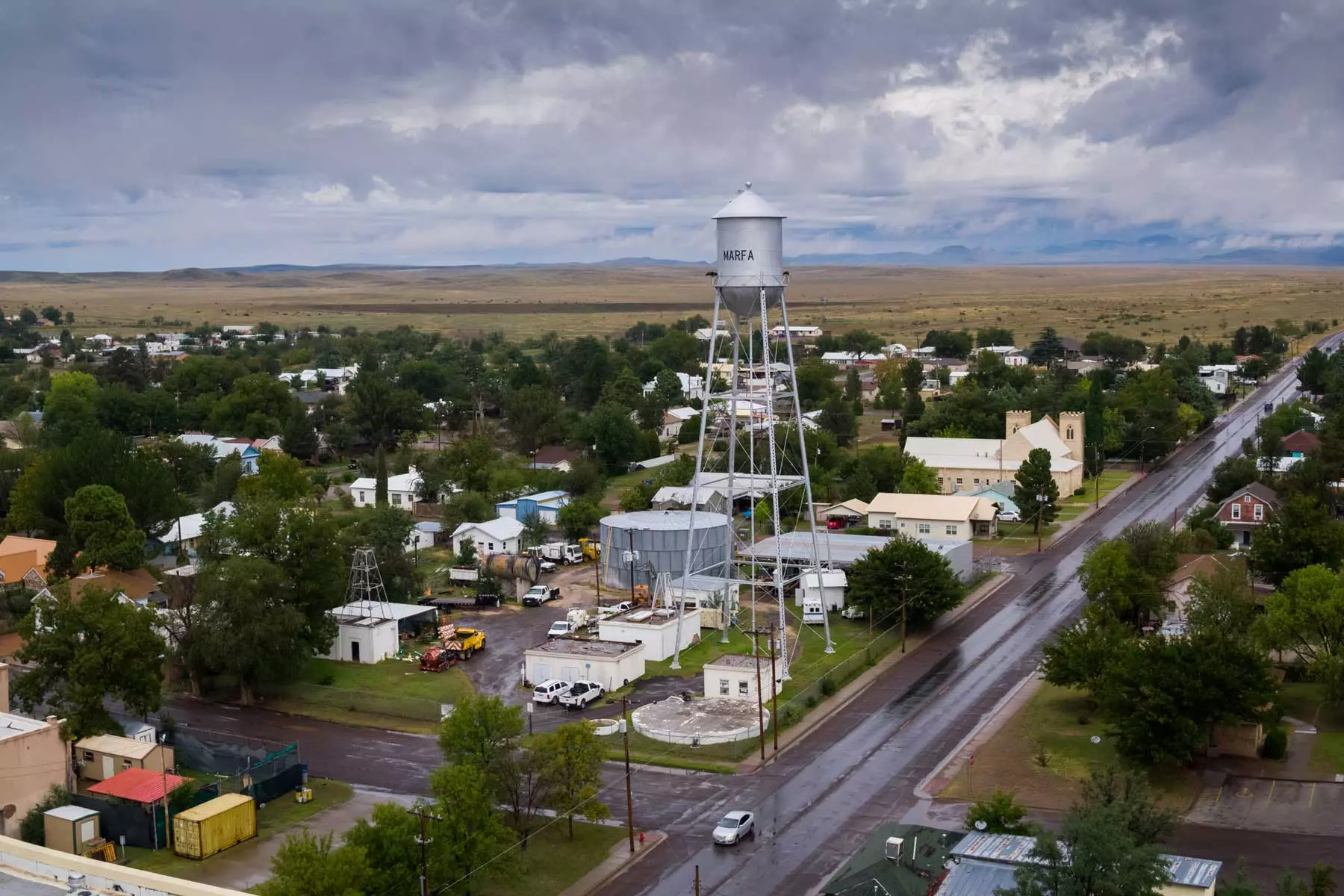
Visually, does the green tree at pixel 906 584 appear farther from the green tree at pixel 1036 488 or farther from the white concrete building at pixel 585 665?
the green tree at pixel 1036 488

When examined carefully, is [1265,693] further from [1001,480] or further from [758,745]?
[1001,480]

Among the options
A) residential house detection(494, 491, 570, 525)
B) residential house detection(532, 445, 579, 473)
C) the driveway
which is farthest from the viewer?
residential house detection(532, 445, 579, 473)

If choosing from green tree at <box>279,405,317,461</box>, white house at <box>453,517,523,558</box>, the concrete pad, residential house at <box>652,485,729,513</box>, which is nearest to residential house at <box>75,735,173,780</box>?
the concrete pad

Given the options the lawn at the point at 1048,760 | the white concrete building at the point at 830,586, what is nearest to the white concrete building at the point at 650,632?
the white concrete building at the point at 830,586

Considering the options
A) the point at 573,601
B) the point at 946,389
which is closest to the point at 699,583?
the point at 573,601

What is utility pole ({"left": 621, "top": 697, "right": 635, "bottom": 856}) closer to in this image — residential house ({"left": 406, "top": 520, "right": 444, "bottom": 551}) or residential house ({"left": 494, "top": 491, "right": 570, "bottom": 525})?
residential house ({"left": 406, "top": 520, "right": 444, "bottom": 551})

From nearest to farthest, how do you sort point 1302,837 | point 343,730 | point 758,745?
point 1302,837
point 758,745
point 343,730

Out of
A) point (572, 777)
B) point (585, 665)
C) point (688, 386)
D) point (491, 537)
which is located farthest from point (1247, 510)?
point (688, 386)
